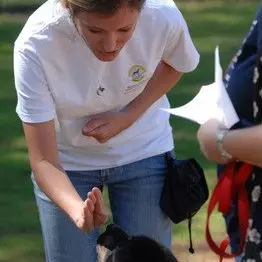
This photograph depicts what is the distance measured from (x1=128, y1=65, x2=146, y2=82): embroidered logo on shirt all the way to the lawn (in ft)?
6.25

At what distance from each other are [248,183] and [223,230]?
9.30 feet

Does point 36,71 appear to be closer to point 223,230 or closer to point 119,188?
point 119,188

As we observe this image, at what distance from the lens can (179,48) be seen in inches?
146

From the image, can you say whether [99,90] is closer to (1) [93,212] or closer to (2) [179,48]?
(2) [179,48]

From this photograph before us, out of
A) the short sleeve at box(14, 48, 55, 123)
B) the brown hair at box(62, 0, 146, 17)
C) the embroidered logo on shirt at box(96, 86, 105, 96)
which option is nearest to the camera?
the brown hair at box(62, 0, 146, 17)

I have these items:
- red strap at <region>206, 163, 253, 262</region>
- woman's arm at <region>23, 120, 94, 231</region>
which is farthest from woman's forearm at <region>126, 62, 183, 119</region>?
red strap at <region>206, 163, 253, 262</region>

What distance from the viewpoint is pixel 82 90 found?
3533 mm

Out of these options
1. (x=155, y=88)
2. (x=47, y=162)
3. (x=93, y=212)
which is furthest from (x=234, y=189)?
(x=155, y=88)

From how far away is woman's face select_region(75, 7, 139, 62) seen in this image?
3.16 metres

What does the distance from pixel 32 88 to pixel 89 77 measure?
0.22 m

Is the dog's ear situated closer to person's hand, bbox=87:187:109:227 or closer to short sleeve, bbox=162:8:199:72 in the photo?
person's hand, bbox=87:187:109:227

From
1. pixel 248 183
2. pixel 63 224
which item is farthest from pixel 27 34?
pixel 248 183

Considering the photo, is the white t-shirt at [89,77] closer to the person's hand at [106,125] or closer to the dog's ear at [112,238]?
the person's hand at [106,125]

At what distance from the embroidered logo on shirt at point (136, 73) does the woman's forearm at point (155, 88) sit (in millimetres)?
85
